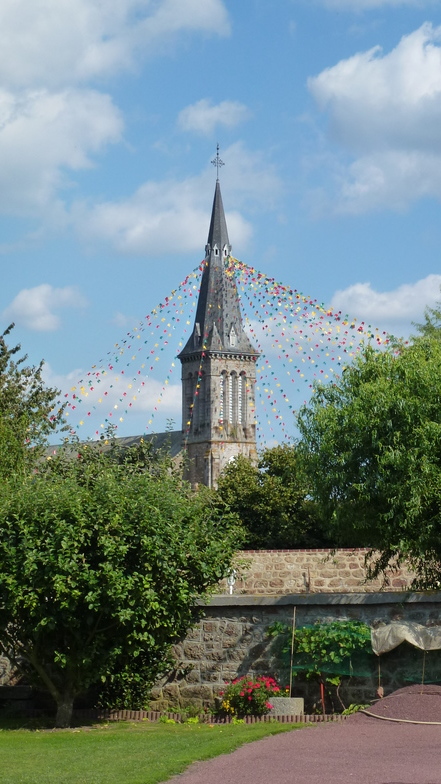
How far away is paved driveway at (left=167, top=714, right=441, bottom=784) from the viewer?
30.2 feet

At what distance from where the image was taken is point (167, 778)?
377 inches

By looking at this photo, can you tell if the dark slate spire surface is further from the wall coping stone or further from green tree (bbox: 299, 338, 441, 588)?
the wall coping stone

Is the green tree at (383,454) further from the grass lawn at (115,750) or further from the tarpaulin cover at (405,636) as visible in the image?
the grass lawn at (115,750)

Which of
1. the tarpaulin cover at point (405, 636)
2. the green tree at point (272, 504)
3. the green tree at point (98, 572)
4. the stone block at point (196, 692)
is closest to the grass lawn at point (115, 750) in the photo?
the green tree at point (98, 572)

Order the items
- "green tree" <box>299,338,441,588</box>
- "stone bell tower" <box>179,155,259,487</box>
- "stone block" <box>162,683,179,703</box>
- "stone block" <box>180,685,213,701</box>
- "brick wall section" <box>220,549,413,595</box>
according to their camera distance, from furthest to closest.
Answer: "stone bell tower" <box>179,155,259,487</box> → "brick wall section" <box>220,549,413,595</box> → "green tree" <box>299,338,441,588</box> → "stone block" <box>162,683,179,703</box> → "stone block" <box>180,685,213,701</box>

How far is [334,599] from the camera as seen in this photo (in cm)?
1476

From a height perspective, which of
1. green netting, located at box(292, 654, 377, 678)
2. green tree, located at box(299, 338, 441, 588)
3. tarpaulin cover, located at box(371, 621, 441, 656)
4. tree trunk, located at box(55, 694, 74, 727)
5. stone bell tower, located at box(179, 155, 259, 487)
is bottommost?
tree trunk, located at box(55, 694, 74, 727)

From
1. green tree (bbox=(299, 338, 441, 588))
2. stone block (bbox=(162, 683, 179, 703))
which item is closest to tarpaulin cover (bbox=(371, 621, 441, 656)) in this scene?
stone block (bbox=(162, 683, 179, 703))

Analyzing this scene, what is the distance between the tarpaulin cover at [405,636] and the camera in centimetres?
1402

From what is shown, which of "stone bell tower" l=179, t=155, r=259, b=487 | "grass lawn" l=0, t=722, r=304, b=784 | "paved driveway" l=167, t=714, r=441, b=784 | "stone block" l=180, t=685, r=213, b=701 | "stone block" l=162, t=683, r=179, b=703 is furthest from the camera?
"stone bell tower" l=179, t=155, r=259, b=487

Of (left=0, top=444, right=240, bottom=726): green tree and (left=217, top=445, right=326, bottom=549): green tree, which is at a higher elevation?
(left=217, top=445, right=326, bottom=549): green tree

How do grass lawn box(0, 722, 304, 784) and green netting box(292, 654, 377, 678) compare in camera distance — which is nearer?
grass lawn box(0, 722, 304, 784)

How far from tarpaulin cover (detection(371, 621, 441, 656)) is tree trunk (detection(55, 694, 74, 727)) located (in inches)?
166

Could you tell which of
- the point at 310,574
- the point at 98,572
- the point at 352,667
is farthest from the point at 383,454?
the point at 310,574
